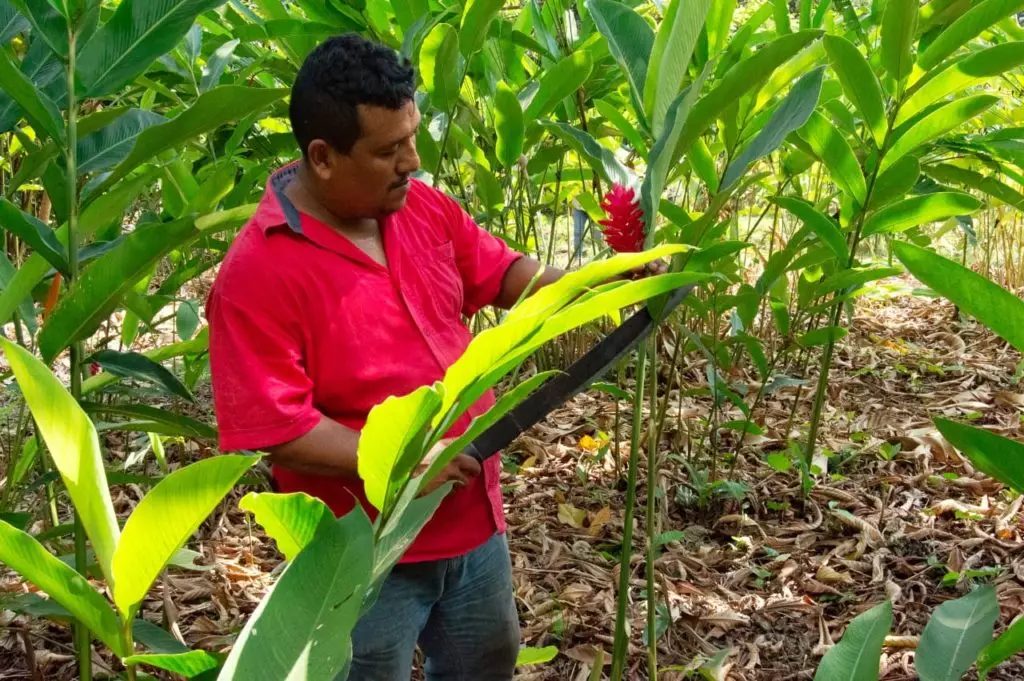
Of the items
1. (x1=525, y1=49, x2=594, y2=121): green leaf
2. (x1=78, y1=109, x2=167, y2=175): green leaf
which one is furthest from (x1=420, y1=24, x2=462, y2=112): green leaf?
(x1=78, y1=109, x2=167, y2=175): green leaf

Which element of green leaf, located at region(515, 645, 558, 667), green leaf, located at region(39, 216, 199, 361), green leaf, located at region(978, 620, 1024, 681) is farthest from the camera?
green leaf, located at region(515, 645, 558, 667)

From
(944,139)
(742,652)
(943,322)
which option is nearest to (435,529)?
(742,652)

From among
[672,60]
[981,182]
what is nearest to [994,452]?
[672,60]

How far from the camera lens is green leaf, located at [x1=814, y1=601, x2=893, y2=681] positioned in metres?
0.57

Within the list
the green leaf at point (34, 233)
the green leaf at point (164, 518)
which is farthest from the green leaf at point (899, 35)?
the green leaf at point (164, 518)

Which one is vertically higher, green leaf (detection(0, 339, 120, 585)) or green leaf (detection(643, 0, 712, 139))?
green leaf (detection(643, 0, 712, 139))

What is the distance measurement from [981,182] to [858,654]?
1.77 m

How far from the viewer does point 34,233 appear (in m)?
1.06

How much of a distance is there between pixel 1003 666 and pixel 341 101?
159cm

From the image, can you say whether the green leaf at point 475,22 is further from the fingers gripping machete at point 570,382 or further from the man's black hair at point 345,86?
the fingers gripping machete at point 570,382

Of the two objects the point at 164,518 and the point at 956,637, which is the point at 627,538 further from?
the point at 164,518

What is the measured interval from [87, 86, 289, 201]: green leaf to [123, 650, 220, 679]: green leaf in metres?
0.61

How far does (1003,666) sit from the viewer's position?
5.91 feet

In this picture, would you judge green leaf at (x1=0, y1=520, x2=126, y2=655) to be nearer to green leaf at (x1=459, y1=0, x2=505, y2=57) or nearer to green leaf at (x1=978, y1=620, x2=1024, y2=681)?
green leaf at (x1=978, y1=620, x2=1024, y2=681)
